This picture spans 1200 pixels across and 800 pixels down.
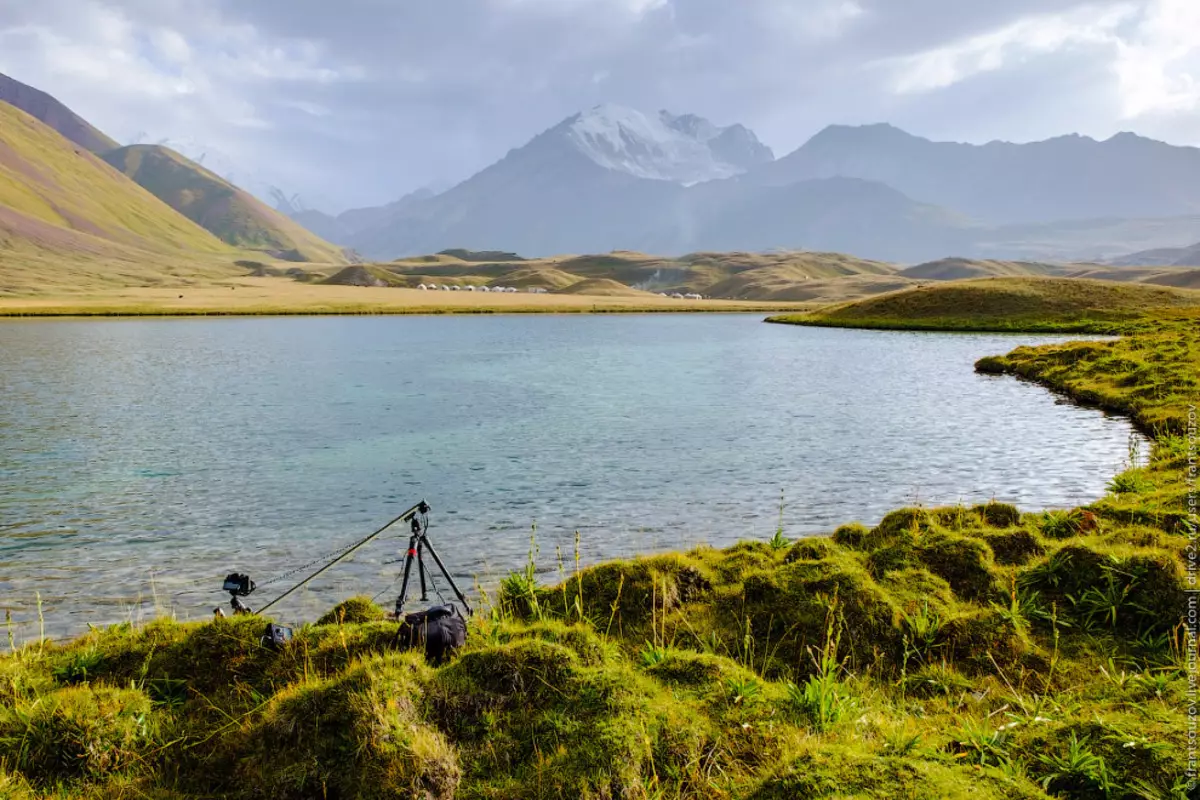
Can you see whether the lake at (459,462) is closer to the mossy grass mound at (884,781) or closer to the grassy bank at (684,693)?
the grassy bank at (684,693)

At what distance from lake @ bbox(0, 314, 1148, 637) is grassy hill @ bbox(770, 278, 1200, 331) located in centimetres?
4621

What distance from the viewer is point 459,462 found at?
27.1 meters

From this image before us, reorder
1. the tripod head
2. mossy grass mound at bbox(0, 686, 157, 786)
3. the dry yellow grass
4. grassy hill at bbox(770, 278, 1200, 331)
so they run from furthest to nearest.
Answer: the dry yellow grass → grassy hill at bbox(770, 278, 1200, 331) → the tripod head → mossy grass mound at bbox(0, 686, 157, 786)

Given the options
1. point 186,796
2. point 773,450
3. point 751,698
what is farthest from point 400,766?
point 773,450

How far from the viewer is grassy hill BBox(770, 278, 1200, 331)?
94.1m

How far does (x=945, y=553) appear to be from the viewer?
12609mm

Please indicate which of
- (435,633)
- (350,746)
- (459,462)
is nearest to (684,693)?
(435,633)

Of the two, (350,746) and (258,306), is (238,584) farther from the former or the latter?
(258,306)

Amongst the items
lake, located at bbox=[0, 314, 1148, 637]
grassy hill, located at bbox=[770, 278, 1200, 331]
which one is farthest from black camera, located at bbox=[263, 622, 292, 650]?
grassy hill, located at bbox=[770, 278, 1200, 331]

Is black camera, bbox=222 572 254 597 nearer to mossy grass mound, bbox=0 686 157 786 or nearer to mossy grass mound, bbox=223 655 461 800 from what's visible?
mossy grass mound, bbox=0 686 157 786

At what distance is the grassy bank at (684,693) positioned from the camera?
6574 mm

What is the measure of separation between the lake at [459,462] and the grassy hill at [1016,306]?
1819 inches

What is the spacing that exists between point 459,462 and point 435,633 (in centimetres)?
1908

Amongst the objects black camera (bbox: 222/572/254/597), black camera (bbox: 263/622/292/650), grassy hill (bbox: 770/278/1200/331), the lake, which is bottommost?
the lake
